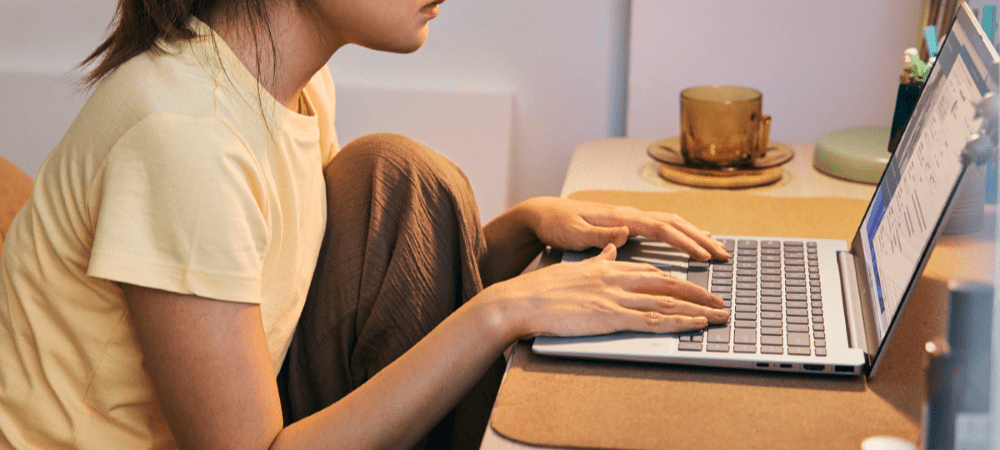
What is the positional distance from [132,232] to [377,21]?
0.30 m

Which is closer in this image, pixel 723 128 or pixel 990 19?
pixel 990 19

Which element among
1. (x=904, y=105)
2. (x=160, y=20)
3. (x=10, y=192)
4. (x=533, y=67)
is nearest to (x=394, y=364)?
(x=160, y=20)

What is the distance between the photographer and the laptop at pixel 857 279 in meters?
0.63

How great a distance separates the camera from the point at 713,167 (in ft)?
4.26

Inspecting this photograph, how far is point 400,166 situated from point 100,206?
0.35 meters

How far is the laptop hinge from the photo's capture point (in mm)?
708

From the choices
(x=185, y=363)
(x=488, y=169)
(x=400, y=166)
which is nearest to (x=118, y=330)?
(x=185, y=363)

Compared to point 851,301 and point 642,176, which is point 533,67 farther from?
point 851,301

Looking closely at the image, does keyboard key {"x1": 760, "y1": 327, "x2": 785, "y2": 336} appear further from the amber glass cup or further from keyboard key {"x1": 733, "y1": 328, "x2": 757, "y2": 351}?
the amber glass cup

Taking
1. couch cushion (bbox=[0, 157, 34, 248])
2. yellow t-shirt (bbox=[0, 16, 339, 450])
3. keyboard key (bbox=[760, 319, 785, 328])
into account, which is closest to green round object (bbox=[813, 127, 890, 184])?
keyboard key (bbox=[760, 319, 785, 328])

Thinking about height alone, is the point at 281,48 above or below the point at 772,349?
above

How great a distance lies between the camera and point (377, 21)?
31.6 inches

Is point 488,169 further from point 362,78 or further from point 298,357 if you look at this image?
point 298,357

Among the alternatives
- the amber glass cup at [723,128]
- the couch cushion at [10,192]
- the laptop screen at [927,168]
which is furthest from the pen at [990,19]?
the couch cushion at [10,192]
